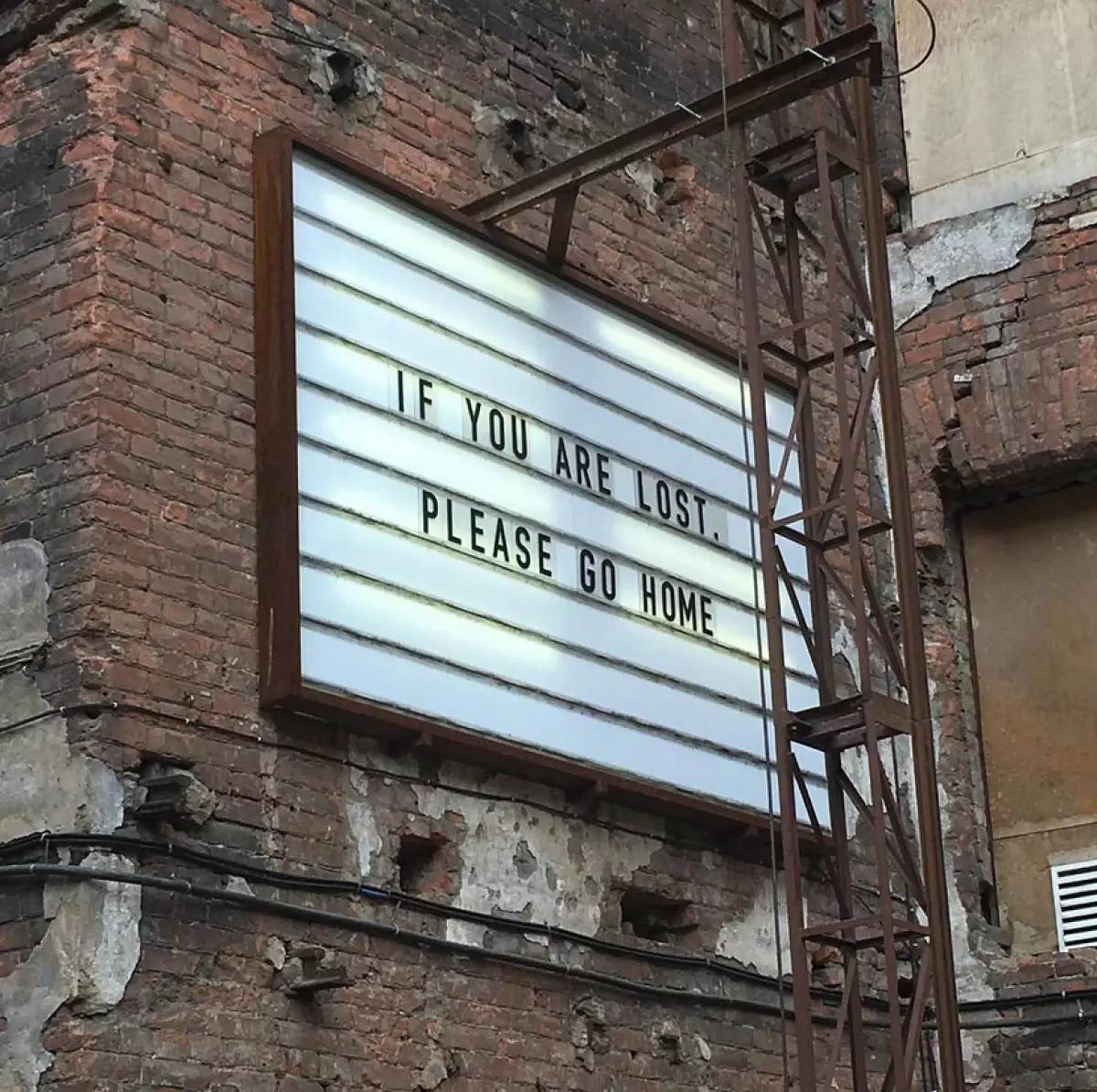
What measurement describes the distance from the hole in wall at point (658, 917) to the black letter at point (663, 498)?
184cm

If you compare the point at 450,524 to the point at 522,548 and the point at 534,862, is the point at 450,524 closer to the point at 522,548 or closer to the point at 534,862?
the point at 522,548

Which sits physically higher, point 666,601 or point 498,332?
point 498,332

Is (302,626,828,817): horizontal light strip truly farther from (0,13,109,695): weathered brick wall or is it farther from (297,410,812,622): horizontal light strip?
(0,13,109,695): weathered brick wall

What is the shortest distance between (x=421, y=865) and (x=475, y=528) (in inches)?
58.3

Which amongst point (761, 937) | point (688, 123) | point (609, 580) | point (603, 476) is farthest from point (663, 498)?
point (761, 937)

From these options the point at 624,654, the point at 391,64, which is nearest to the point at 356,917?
the point at 624,654

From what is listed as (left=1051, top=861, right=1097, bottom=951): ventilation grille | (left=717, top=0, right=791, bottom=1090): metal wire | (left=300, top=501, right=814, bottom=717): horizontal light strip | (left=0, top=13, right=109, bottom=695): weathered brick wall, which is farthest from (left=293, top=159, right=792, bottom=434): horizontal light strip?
(left=1051, top=861, right=1097, bottom=951): ventilation grille

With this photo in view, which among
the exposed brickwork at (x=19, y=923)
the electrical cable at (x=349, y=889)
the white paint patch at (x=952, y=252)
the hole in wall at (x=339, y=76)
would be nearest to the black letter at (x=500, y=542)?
the electrical cable at (x=349, y=889)

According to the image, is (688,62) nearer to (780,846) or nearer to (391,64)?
(391,64)

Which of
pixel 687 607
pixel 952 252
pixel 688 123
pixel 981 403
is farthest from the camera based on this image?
pixel 952 252

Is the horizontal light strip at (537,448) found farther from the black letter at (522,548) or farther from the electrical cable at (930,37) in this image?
the electrical cable at (930,37)

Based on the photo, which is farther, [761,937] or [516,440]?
[761,937]

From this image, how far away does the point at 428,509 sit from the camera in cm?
938

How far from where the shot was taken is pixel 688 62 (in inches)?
483
